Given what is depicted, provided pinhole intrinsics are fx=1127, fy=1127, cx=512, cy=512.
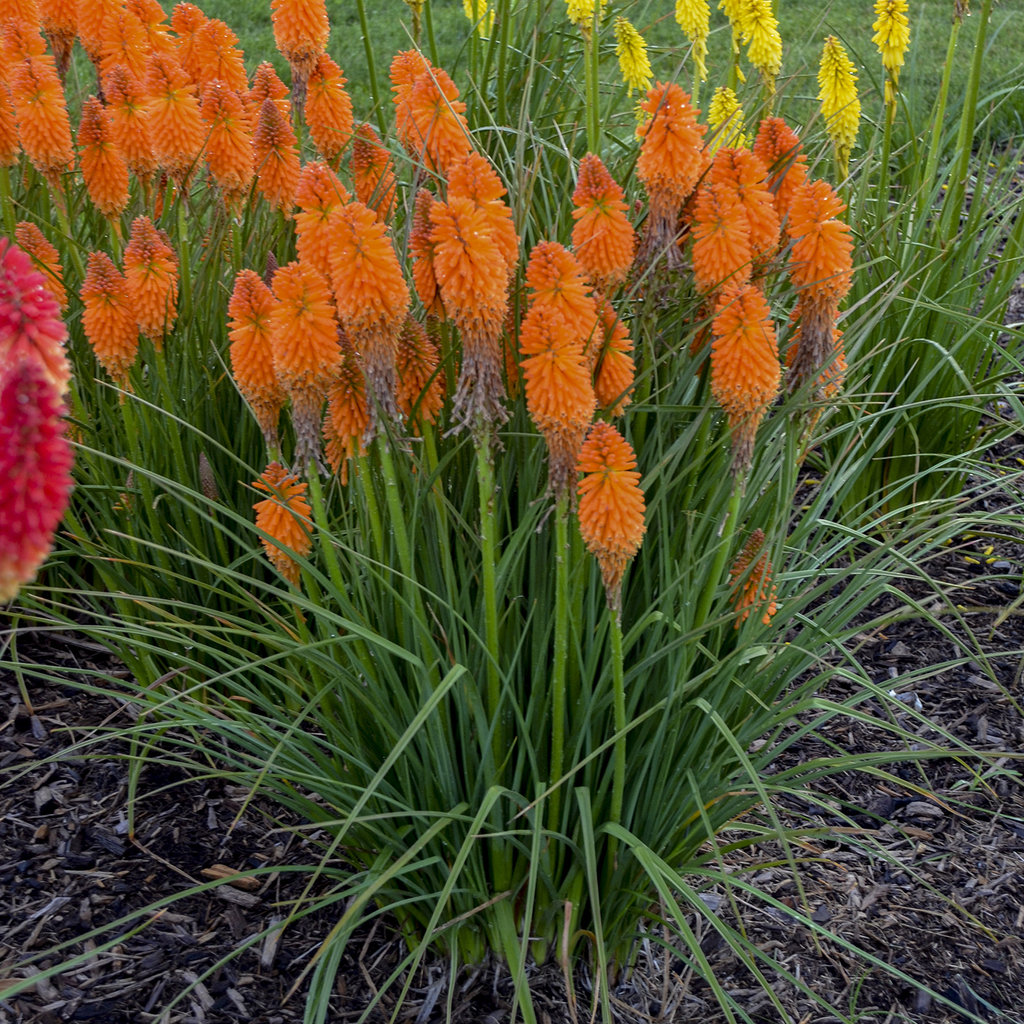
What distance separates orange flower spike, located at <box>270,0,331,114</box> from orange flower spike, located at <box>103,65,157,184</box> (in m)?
0.35

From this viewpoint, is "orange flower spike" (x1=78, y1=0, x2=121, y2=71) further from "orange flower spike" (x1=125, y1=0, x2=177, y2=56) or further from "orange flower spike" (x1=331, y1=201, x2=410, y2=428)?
"orange flower spike" (x1=331, y1=201, x2=410, y2=428)

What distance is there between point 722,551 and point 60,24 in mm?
2460

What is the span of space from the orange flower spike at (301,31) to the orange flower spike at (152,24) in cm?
59

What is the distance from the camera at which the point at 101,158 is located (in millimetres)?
2607

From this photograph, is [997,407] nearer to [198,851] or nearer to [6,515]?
[198,851]

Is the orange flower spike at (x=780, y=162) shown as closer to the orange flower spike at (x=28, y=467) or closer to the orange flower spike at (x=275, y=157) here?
the orange flower spike at (x=275, y=157)

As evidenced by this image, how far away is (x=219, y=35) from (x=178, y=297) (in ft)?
2.37

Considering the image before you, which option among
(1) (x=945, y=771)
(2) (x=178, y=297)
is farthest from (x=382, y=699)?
(1) (x=945, y=771)

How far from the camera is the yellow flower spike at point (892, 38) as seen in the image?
11.7ft

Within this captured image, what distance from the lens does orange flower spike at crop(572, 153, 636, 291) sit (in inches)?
70.3

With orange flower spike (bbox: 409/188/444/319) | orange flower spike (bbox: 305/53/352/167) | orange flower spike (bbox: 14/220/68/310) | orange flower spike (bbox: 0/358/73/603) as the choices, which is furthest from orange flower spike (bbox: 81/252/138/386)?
orange flower spike (bbox: 0/358/73/603)

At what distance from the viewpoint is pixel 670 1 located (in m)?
8.53

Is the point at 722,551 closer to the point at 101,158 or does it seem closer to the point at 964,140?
the point at 101,158

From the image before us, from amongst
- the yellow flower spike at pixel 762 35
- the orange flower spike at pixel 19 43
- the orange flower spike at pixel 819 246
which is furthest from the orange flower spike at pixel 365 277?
the yellow flower spike at pixel 762 35
